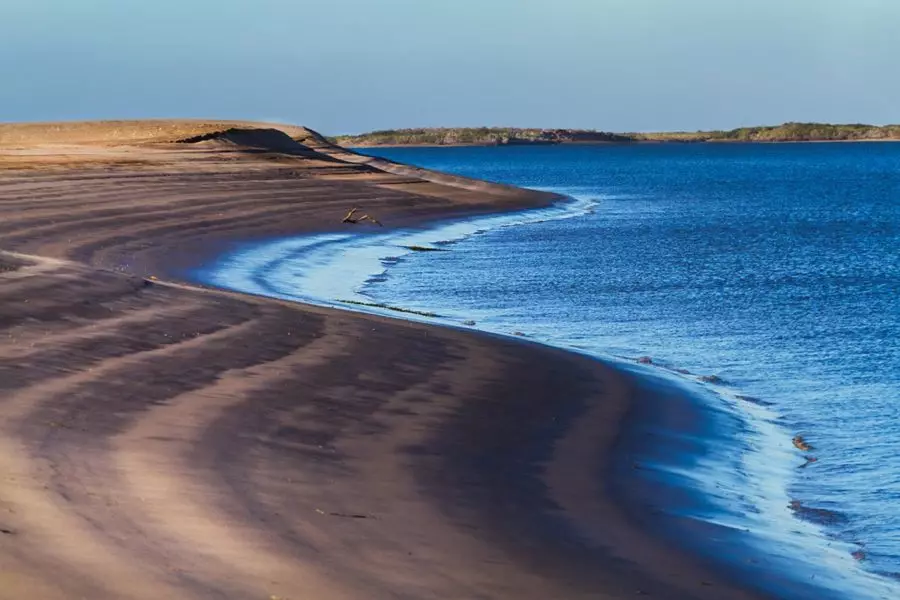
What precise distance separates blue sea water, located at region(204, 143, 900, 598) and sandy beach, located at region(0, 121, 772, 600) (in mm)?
1591

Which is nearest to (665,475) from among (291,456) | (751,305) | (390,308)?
(291,456)

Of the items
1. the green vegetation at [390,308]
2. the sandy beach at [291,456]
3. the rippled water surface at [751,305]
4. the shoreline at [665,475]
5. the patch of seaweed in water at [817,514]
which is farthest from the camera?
the green vegetation at [390,308]

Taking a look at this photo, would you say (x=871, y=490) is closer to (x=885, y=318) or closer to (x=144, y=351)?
(x=144, y=351)

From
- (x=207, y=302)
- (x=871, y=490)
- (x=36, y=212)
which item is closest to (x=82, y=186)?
(x=36, y=212)

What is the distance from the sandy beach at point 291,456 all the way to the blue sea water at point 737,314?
1591mm

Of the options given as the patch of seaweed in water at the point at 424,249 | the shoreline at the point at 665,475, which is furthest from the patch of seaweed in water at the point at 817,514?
the patch of seaweed in water at the point at 424,249

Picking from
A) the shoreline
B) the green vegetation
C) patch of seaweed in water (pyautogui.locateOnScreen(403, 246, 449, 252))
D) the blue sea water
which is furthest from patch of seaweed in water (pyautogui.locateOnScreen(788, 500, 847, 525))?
patch of seaweed in water (pyautogui.locateOnScreen(403, 246, 449, 252))

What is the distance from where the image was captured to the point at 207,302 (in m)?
21.0

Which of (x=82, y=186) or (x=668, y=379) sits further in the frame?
(x=82, y=186)

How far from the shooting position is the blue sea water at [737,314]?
1321 centimetres

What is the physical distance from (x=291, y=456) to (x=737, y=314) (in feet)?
62.0

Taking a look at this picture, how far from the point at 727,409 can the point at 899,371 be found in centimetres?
470

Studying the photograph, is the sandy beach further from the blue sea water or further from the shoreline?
the blue sea water

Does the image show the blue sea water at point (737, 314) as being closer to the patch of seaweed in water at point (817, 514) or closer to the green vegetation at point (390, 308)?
the patch of seaweed in water at point (817, 514)
